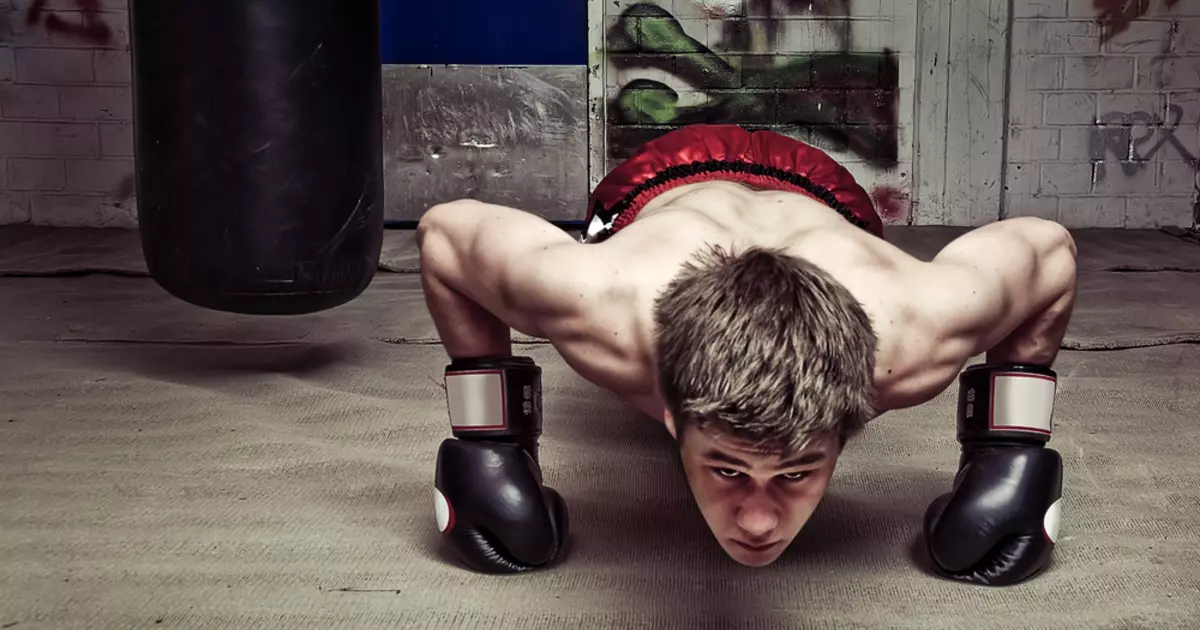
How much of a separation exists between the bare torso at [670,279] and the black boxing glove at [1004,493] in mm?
235

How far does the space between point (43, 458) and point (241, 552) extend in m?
0.72

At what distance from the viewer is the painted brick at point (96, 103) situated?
5602 mm

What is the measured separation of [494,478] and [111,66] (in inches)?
172

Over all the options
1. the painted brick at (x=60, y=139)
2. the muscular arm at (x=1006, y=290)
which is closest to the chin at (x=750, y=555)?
the muscular arm at (x=1006, y=290)

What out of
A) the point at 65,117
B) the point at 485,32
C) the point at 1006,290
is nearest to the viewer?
the point at 1006,290

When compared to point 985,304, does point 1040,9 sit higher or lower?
higher

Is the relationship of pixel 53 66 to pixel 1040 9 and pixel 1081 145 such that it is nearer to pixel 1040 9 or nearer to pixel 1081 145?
pixel 1040 9

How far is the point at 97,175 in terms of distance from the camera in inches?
224

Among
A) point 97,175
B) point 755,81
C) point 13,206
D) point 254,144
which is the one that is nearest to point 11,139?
point 13,206

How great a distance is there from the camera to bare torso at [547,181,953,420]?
5.50ft

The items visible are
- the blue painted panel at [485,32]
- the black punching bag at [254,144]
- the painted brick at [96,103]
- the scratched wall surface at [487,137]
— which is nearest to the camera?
the black punching bag at [254,144]

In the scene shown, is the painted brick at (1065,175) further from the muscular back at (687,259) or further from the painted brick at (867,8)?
the muscular back at (687,259)

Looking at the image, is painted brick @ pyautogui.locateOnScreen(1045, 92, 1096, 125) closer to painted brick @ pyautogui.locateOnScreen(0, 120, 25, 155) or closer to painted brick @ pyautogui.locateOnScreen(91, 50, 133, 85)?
painted brick @ pyautogui.locateOnScreen(91, 50, 133, 85)

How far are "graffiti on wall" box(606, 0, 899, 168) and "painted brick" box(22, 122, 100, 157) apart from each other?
2350 mm
